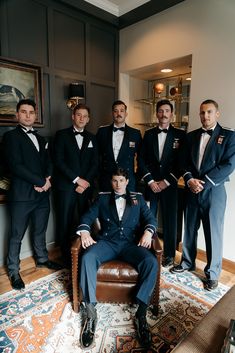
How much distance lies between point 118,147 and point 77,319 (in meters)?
1.69

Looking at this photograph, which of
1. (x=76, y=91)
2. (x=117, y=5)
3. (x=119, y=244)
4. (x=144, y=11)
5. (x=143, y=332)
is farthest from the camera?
(x=117, y=5)

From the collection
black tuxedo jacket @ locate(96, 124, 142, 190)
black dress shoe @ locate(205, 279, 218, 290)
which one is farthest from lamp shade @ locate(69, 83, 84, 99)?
black dress shoe @ locate(205, 279, 218, 290)

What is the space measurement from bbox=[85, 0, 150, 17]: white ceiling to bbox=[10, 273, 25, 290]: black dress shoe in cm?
325

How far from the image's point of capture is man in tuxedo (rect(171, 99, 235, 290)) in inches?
85.2

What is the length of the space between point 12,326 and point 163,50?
3210 millimetres

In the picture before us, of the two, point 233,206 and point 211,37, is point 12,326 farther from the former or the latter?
point 211,37

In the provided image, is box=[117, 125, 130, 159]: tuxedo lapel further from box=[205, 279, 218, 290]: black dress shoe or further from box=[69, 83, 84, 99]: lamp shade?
box=[205, 279, 218, 290]: black dress shoe

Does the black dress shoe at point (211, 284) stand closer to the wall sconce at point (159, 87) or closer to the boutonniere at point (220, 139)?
the boutonniere at point (220, 139)

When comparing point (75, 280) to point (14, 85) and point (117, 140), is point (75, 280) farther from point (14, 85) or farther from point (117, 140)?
point (14, 85)

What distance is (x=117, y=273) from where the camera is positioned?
1817 mm

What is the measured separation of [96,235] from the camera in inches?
85.2

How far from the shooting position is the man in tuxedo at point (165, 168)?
2557 mm

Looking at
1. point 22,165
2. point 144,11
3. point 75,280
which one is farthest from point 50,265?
point 144,11

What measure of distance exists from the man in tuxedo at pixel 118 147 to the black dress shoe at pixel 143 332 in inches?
52.4
